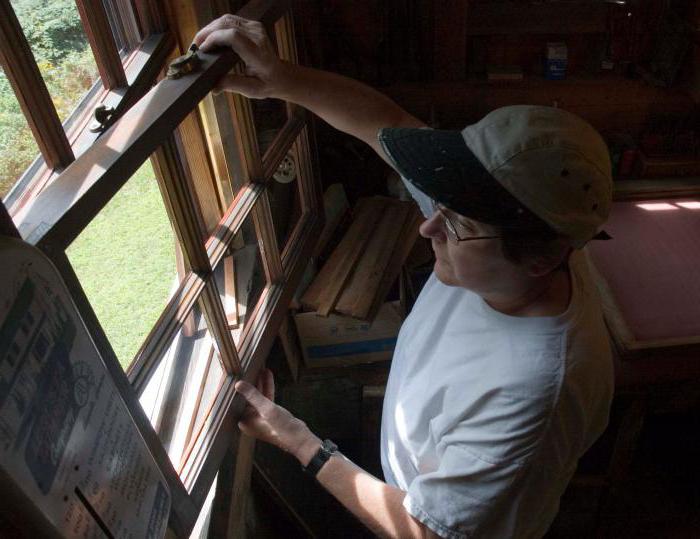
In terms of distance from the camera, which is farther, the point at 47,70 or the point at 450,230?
the point at 450,230

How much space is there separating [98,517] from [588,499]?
188 centimetres

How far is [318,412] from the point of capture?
7.24ft

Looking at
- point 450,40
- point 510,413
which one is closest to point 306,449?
point 510,413

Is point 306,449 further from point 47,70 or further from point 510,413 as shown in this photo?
point 47,70

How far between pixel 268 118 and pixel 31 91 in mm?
954

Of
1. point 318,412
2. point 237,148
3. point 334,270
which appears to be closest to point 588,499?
point 318,412

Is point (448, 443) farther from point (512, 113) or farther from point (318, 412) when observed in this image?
point (318, 412)

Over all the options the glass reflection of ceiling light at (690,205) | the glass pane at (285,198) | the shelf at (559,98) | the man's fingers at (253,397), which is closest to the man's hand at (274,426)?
the man's fingers at (253,397)

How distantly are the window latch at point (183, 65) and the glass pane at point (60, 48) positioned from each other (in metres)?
0.15

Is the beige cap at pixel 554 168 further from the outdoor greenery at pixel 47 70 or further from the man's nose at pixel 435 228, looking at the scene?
the outdoor greenery at pixel 47 70

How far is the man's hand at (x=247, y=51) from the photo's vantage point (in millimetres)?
1088

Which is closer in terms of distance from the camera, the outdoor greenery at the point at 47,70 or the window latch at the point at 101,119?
the outdoor greenery at the point at 47,70

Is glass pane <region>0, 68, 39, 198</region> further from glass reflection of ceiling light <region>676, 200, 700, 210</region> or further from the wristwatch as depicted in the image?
glass reflection of ceiling light <region>676, 200, 700, 210</region>

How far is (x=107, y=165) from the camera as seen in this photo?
0.75m
